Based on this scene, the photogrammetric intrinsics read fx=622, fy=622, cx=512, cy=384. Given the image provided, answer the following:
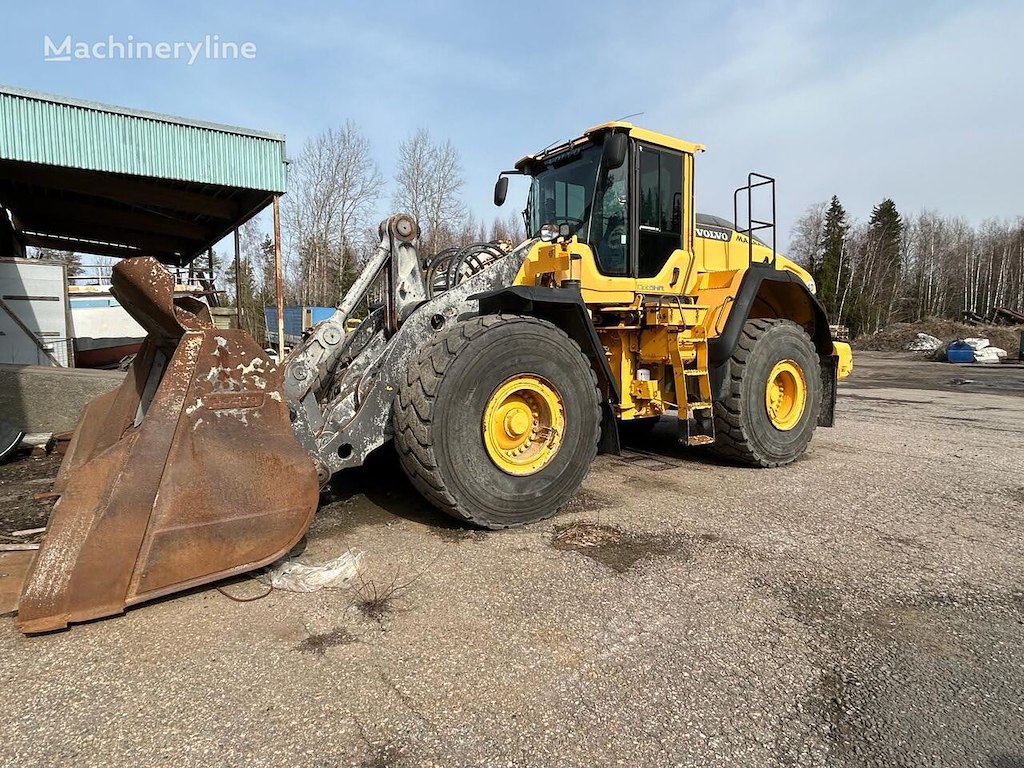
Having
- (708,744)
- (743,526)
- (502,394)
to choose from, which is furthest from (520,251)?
(708,744)

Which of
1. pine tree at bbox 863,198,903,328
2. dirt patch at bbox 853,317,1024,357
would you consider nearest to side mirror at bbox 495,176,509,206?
dirt patch at bbox 853,317,1024,357

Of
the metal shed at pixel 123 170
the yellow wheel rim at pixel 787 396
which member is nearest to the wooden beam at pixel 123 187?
the metal shed at pixel 123 170

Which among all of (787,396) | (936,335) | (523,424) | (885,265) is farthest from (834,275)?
(523,424)

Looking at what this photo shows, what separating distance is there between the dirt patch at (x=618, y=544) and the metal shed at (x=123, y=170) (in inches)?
284

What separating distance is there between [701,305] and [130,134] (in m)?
7.28

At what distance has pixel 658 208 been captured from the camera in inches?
215

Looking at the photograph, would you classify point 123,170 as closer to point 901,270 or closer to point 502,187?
point 502,187

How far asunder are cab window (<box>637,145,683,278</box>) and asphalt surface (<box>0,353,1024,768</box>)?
91.4 inches

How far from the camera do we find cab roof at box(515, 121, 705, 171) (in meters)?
5.05

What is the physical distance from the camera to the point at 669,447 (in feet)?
22.2

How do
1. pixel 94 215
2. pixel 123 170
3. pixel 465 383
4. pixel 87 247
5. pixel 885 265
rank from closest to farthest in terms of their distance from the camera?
pixel 465 383, pixel 123 170, pixel 94 215, pixel 87 247, pixel 885 265

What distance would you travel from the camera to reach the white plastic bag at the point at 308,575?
3.07 metres

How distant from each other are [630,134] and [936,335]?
115 ft

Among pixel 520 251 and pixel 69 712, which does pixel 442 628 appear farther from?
pixel 520 251
